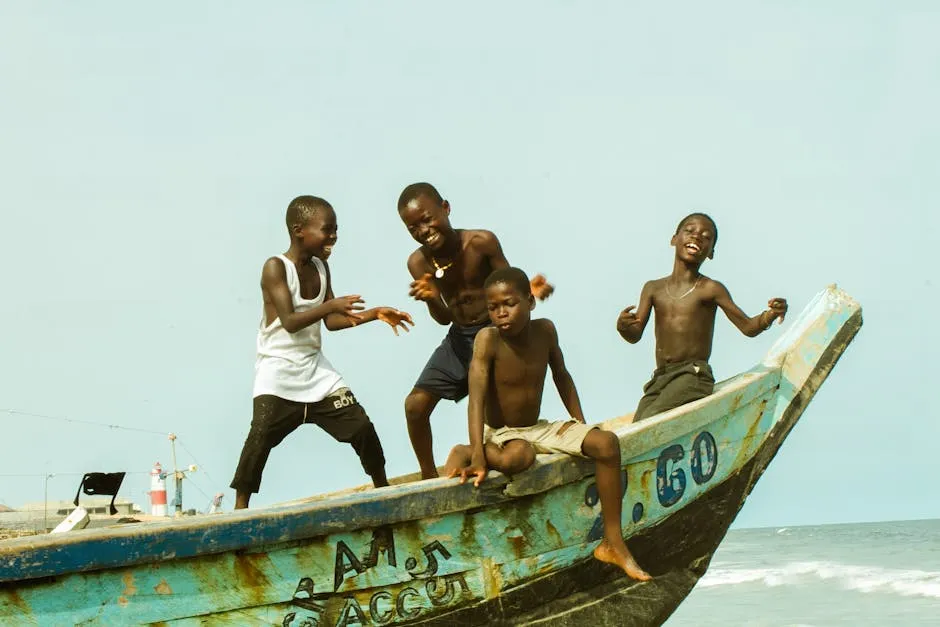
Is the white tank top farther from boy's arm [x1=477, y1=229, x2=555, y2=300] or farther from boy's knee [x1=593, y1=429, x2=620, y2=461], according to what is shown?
boy's knee [x1=593, y1=429, x2=620, y2=461]

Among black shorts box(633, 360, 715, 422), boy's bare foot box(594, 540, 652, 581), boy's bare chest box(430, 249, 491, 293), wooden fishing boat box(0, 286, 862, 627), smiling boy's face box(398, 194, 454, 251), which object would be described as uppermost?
smiling boy's face box(398, 194, 454, 251)

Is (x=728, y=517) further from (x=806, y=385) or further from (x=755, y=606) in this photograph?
(x=755, y=606)

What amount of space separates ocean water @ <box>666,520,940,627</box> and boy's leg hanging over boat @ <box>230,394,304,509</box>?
9.37m

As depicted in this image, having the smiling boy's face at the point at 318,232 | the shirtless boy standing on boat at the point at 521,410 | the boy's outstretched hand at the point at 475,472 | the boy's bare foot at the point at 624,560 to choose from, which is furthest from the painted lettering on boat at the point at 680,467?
the smiling boy's face at the point at 318,232

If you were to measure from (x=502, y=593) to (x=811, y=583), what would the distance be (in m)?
15.7

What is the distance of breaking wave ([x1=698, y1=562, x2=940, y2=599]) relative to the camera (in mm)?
17109

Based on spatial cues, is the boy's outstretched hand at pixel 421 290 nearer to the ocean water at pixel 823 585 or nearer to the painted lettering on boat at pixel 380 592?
the painted lettering on boat at pixel 380 592

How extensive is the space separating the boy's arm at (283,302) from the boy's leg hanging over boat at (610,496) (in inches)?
46.0

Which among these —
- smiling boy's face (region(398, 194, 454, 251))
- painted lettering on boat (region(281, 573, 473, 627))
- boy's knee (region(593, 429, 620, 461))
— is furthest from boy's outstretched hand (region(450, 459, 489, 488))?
smiling boy's face (region(398, 194, 454, 251))

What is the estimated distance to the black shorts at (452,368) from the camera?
5031 millimetres

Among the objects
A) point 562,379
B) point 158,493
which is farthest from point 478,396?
point 158,493

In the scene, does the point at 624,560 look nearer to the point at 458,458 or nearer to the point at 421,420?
the point at 458,458

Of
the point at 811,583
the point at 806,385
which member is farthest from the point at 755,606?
the point at 806,385

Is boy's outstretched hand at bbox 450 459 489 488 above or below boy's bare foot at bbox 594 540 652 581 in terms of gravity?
above
